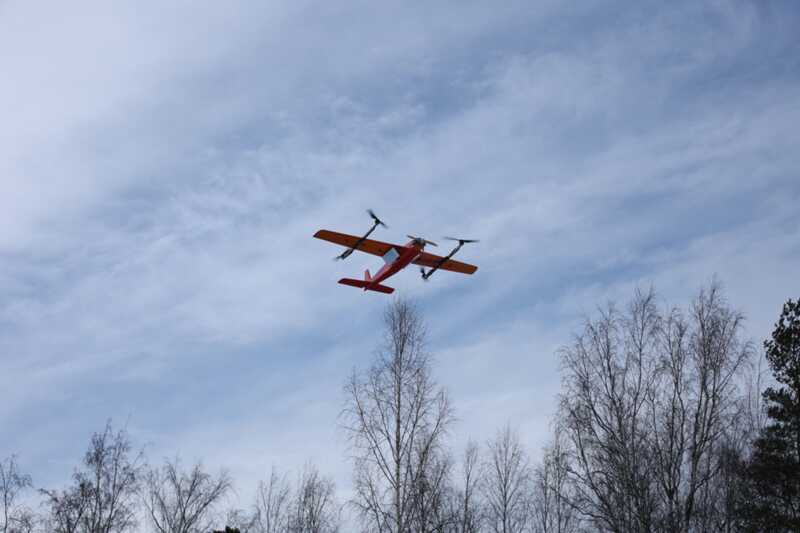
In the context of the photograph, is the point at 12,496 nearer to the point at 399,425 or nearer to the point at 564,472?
the point at 399,425

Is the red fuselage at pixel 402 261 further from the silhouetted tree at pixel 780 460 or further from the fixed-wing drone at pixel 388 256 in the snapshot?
the silhouetted tree at pixel 780 460

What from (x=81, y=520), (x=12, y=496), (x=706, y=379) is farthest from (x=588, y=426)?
(x=12, y=496)

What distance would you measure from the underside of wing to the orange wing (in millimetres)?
2041

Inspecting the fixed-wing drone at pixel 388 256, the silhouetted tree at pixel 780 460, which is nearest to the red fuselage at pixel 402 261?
the fixed-wing drone at pixel 388 256

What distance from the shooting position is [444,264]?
3597 centimetres

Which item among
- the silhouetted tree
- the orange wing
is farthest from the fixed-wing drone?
the silhouetted tree

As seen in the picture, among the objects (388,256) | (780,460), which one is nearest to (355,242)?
(388,256)

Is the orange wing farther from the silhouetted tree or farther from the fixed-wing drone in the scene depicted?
the silhouetted tree

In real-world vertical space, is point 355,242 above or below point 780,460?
above

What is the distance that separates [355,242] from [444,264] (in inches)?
261

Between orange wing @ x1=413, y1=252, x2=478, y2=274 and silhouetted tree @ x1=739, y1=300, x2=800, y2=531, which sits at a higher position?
orange wing @ x1=413, y1=252, x2=478, y2=274

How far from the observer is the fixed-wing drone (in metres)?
30.4

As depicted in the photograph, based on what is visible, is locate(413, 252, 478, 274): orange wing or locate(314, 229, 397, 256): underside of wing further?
locate(413, 252, 478, 274): orange wing

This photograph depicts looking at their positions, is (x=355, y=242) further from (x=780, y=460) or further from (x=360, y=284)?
(x=780, y=460)
